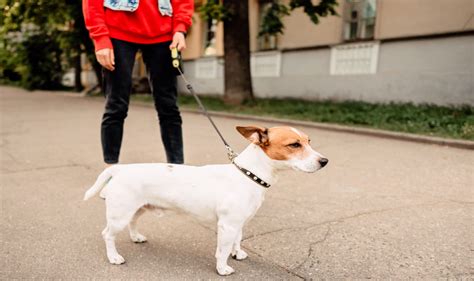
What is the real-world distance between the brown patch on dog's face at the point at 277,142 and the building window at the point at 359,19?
9.90 meters

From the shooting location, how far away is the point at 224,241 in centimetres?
227

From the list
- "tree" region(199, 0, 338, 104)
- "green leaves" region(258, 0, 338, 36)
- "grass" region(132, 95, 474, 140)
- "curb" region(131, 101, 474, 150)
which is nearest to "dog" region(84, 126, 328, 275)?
"curb" region(131, 101, 474, 150)

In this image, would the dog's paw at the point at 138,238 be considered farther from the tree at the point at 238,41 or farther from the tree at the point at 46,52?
the tree at the point at 46,52

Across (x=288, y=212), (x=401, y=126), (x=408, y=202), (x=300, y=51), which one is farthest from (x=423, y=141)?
(x=300, y=51)

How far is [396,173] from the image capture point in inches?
→ 184

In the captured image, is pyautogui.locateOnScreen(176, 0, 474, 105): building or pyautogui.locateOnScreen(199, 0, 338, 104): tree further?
pyautogui.locateOnScreen(199, 0, 338, 104): tree

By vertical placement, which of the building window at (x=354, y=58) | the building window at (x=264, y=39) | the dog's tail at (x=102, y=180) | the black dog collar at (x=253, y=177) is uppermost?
the building window at (x=264, y=39)

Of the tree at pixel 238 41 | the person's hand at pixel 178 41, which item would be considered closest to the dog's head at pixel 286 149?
the person's hand at pixel 178 41

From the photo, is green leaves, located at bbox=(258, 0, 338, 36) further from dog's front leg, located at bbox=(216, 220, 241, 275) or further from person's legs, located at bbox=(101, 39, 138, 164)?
dog's front leg, located at bbox=(216, 220, 241, 275)

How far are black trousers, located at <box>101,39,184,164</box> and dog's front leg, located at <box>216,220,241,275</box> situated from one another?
4.45 ft

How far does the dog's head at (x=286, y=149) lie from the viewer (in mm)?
2289

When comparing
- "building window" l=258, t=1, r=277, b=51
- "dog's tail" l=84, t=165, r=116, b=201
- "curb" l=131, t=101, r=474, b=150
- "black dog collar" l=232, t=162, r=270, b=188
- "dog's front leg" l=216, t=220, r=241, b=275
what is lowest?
"curb" l=131, t=101, r=474, b=150

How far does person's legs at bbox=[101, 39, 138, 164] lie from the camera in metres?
3.18

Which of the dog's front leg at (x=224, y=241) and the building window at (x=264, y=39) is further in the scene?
the building window at (x=264, y=39)
